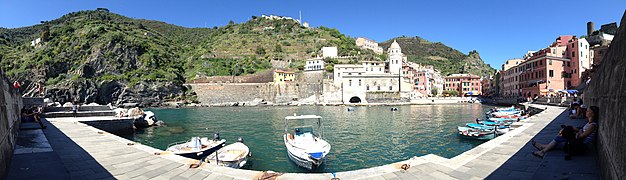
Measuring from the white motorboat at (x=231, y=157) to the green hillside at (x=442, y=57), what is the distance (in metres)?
115

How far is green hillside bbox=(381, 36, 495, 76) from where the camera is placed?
12061cm

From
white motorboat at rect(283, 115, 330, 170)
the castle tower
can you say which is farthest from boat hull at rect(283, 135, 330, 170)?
the castle tower

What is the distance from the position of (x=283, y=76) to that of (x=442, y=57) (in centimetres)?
10290

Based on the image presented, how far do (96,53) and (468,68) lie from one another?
419ft

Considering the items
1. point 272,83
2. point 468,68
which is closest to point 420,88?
point 272,83

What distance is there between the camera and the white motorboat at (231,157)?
393 inches

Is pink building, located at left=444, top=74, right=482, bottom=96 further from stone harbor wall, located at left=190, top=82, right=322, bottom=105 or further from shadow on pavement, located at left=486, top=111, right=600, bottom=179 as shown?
shadow on pavement, located at left=486, top=111, right=600, bottom=179

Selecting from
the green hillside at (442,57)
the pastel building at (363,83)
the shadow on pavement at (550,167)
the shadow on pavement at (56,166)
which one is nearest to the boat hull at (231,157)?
the shadow on pavement at (56,166)

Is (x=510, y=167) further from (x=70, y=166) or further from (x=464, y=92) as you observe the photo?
(x=464, y=92)

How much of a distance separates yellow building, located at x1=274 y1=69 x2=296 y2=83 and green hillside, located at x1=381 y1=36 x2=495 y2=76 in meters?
69.0

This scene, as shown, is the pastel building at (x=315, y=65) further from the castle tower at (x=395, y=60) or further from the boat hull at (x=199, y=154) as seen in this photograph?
the boat hull at (x=199, y=154)

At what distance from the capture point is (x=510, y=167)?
536 cm

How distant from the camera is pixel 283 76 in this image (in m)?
72.1

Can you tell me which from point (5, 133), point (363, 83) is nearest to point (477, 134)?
point (5, 133)
